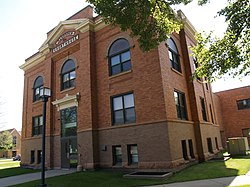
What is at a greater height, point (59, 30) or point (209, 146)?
point (59, 30)

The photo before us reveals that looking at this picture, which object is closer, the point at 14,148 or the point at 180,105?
the point at 180,105

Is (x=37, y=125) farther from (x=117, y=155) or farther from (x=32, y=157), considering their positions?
(x=117, y=155)

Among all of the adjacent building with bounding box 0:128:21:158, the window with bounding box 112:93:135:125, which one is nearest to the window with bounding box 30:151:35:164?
the window with bounding box 112:93:135:125

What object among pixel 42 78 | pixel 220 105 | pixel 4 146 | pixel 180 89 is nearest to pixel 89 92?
pixel 180 89

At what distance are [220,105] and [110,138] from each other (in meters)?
21.8

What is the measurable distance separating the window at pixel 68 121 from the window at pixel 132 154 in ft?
18.3

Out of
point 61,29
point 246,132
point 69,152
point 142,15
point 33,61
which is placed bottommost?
point 69,152

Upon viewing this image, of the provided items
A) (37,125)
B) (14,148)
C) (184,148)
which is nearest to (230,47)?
(184,148)

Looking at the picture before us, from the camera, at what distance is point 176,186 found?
904cm

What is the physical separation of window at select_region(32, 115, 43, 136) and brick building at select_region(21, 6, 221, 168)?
0.13 m

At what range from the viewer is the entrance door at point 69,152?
1728 cm

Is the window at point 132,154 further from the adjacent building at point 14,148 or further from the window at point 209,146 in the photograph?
the adjacent building at point 14,148

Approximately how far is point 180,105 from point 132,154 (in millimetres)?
4985

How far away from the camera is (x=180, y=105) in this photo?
15.8 m
